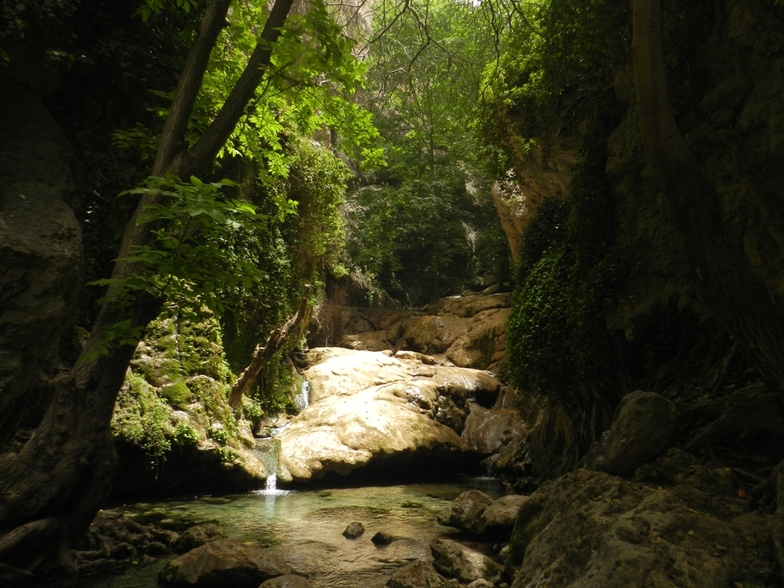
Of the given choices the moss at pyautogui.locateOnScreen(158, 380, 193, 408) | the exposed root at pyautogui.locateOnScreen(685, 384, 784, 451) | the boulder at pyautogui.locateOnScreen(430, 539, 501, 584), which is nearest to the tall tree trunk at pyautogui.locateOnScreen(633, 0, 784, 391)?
the exposed root at pyautogui.locateOnScreen(685, 384, 784, 451)

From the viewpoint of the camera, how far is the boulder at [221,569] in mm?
4816

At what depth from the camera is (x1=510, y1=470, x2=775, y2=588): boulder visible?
115 inches

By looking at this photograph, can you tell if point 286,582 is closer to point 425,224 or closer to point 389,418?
point 389,418

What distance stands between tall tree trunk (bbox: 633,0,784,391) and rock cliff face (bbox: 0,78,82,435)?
576cm

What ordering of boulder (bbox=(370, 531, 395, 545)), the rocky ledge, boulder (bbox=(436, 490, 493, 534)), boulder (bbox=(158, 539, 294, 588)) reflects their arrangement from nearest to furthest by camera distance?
boulder (bbox=(158, 539, 294, 588))
boulder (bbox=(370, 531, 395, 545))
boulder (bbox=(436, 490, 493, 534))
the rocky ledge

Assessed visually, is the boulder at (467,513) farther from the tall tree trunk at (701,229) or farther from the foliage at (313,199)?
the foliage at (313,199)

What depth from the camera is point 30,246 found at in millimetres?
5262

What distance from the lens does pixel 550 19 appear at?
8500 mm

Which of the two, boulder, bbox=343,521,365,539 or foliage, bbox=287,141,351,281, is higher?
foliage, bbox=287,141,351,281

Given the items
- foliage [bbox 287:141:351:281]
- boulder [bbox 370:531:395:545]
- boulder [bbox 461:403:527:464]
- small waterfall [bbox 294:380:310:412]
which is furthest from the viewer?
foliage [bbox 287:141:351:281]

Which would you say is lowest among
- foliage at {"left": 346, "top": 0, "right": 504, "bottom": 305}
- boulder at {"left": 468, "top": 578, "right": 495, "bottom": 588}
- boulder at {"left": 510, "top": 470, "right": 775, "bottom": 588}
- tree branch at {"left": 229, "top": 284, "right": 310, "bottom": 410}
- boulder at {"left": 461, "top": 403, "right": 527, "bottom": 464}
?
boulder at {"left": 468, "top": 578, "right": 495, "bottom": 588}

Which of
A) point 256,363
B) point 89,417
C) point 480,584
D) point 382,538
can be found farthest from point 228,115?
point 256,363

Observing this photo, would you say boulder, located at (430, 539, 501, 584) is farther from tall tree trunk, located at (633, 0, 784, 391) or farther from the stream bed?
tall tree trunk, located at (633, 0, 784, 391)

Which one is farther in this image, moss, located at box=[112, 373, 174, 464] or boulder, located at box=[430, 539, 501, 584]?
moss, located at box=[112, 373, 174, 464]
